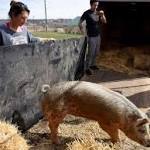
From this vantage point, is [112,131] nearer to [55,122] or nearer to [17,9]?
[55,122]

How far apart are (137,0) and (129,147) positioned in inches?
201

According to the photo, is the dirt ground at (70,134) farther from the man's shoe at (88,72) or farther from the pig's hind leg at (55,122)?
the man's shoe at (88,72)

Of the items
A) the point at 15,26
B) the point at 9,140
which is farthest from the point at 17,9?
the point at 9,140

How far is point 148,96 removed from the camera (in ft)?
30.0

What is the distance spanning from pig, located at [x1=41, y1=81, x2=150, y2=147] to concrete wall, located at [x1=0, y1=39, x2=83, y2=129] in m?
0.53

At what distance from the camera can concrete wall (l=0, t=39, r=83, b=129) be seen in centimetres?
674

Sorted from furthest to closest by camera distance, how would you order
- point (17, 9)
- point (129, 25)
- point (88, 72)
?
point (129, 25) → point (88, 72) → point (17, 9)

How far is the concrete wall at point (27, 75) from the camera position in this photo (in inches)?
265

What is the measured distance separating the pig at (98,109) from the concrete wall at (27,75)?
0.53 metres

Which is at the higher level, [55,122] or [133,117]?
[133,117]

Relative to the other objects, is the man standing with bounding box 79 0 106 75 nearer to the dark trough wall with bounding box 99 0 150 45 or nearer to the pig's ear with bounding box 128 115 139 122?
the dark trough wall with bounding box 99 0 150 45

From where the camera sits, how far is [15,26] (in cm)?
664

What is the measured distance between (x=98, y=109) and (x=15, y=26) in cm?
173

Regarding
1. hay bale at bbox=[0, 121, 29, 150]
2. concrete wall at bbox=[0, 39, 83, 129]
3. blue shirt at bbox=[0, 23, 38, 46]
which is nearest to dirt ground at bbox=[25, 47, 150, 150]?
concrete wall at bbox=[0, 39, 83, 129]
